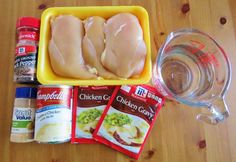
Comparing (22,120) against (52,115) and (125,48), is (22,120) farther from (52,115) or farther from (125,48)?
(125,48)

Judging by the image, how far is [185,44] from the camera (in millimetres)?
583

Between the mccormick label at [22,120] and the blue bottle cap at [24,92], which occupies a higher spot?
the blue bottle cap at [24,92]

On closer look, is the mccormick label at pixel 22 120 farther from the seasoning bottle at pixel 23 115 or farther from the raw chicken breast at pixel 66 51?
the raw chicken breast at pixel 66 51

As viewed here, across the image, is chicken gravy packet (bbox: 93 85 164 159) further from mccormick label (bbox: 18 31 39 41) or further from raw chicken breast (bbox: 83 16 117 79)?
mccormick label (bbox: 18 31 39 41)

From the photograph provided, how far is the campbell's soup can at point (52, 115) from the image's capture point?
0.53 m

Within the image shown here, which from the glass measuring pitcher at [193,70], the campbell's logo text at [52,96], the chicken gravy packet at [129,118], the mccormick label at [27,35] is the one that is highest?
the mccormick label at [27,35]

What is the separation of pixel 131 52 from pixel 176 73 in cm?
13

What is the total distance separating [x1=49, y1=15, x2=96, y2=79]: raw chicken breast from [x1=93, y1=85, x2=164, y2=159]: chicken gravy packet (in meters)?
0.09

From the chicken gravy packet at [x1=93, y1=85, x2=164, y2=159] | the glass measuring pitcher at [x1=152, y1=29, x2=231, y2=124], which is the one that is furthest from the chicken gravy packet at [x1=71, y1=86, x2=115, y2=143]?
the glass measuring pitcher at [x1=152, y1=29, x2=231, y2=124]

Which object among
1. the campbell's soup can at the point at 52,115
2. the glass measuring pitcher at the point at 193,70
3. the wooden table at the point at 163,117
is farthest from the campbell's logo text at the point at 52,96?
the glass measuring pitcher at the point at 193,70

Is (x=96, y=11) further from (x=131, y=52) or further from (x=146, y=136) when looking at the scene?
(x=146, y=136)

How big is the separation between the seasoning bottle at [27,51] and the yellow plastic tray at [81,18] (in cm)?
1

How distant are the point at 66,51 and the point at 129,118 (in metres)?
0.20

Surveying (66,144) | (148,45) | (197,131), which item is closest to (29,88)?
(66,144)
